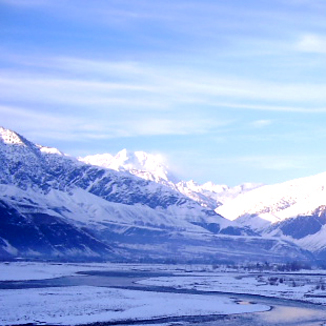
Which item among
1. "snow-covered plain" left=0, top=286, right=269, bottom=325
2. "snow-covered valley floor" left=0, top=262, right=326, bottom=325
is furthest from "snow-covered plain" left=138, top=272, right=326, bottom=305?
"snow-covered plain" left=0, top=286, right=269, bottom=325

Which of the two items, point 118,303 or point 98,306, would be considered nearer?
point 98,306

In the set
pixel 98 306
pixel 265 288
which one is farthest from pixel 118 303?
pixel 265 288

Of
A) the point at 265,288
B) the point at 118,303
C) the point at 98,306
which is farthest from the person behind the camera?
the point at 265,288

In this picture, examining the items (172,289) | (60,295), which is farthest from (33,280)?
(60,295)

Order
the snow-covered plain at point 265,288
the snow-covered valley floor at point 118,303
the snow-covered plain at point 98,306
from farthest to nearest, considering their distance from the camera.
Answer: the snow-covered plain at point 265,288
the snow-covered valley floor at point 118,303
the snow-covered plain at point 98,306

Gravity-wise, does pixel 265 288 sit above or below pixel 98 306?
above

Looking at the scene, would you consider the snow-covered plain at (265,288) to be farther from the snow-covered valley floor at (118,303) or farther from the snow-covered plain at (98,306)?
the snow-covered plain at (98,306)

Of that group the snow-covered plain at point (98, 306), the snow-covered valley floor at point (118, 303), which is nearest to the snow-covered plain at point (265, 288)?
the snow-covered valley floor at point (118, 303)

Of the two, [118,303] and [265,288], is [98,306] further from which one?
[265,288]

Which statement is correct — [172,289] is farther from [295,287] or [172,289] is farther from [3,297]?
[3,297]

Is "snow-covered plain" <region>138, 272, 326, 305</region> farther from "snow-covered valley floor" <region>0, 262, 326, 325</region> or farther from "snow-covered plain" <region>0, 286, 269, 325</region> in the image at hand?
"snow-covered plain" <region>0, 286, 269, 325</region>

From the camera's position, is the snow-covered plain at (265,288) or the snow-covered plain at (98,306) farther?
the snow-covered plain at (265,288)

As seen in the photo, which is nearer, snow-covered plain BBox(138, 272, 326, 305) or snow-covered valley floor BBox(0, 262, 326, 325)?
snow-covered valley floor BBox(0, 262, 326, 325)
